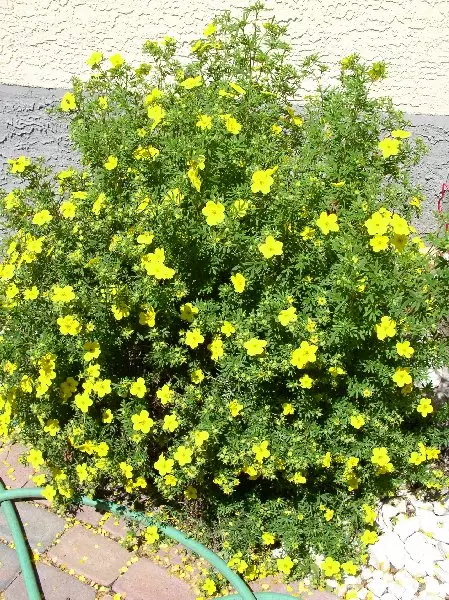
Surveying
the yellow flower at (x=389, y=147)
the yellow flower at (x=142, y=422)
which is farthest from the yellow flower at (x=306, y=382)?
the yellow flower at (x=389, y=147)

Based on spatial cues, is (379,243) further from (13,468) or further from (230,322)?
(13,468)

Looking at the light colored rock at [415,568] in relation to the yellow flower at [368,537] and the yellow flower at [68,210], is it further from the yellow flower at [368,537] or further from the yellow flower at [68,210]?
the yellow flower at [68,210]

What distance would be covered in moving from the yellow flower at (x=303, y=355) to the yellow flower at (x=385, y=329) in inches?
10.0

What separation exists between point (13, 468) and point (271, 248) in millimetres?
1891

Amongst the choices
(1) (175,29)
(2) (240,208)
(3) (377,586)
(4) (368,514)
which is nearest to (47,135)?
(1) (175,29)

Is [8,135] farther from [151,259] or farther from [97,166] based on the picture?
[151,259]

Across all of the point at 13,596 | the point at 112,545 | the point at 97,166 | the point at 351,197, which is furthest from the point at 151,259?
the point at 13,596

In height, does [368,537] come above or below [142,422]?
below

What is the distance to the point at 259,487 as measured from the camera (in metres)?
3.00

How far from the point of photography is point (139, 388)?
2756mm

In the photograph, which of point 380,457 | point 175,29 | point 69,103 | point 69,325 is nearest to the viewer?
point 69,325

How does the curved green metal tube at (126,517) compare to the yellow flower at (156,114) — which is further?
the yellow flower at (156,114)

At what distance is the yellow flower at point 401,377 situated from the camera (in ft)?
8.76

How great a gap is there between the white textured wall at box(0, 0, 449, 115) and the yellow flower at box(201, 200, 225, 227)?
1.83 meters
